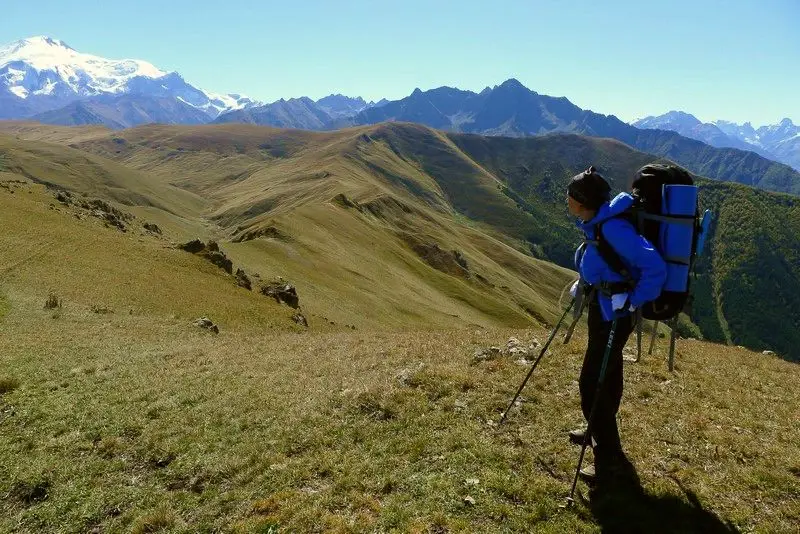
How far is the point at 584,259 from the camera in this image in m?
9.47

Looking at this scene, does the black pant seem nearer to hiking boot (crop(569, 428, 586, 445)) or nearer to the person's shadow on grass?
the person's shadow on grass

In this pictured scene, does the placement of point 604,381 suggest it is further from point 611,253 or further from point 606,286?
point 611,253

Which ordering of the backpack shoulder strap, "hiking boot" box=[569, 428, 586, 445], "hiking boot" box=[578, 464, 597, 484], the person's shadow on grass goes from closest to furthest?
the person's shadow on grass, the backpack shoulder strap, "hiking boot" box=[578, 464, 597, 484], "hiking boot" box=[569, 428, 586, 445]

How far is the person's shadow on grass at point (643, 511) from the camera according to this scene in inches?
321

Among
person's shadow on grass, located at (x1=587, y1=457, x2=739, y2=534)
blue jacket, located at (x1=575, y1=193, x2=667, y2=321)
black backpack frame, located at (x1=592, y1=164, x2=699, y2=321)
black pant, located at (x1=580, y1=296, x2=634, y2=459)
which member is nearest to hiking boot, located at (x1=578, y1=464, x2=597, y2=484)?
person's shadow on grass, located at (x1=587, y1=457, x2=739, y2=534)

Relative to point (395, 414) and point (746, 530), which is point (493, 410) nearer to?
point (395, 414)

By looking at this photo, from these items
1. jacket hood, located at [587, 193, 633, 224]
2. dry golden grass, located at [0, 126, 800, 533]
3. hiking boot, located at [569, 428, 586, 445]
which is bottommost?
dry golden grass, located at [0, 126, 800, 533]

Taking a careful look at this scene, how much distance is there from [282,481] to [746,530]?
8.41m

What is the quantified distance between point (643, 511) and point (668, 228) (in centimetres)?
472

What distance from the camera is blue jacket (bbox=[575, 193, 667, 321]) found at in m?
8.32

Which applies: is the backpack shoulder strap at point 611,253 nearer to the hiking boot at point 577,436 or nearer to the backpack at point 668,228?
the backpack at point 668,228

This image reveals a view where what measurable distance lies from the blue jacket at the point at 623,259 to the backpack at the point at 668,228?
0.49 ft

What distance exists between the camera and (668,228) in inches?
340

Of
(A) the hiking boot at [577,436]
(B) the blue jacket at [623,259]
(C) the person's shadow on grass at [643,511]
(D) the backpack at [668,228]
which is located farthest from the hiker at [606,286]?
(A) the hiking boot at [577,436]
